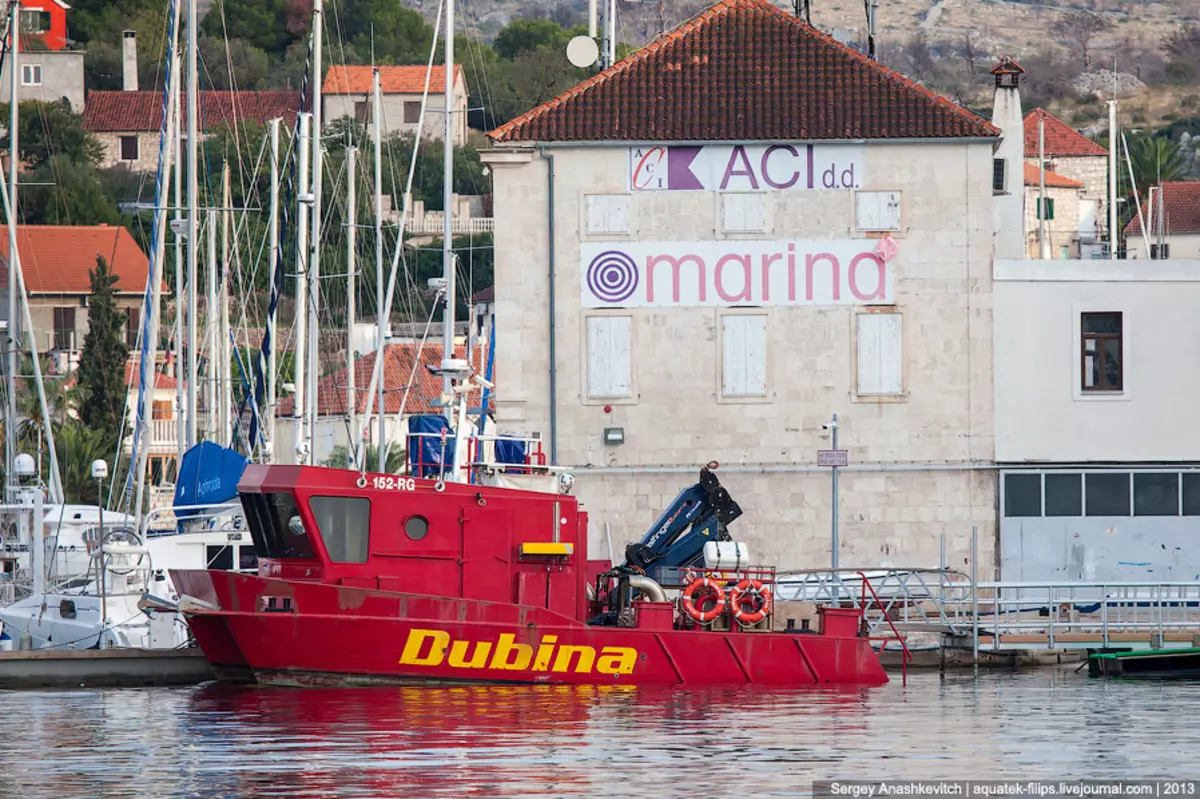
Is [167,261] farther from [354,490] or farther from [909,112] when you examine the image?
[354,490]

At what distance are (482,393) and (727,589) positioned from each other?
7.59 meters

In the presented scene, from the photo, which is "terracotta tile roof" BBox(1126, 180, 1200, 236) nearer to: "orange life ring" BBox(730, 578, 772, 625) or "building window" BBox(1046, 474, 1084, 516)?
"building window" BBox(1046, 474, 1084, 516)

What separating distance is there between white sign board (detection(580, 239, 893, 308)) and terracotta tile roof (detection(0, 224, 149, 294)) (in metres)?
54.3

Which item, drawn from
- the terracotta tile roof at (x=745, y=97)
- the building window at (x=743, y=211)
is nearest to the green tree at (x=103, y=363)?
the terracotta tile roof at (x=745, y=97)

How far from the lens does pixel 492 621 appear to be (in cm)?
2834

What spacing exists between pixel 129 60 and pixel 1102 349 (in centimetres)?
10631

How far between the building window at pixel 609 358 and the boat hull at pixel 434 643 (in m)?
12.3

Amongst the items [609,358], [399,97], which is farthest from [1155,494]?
[399,97]

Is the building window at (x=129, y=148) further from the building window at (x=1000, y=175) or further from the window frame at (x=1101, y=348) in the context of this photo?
the window frame at (x=1101, y=348)

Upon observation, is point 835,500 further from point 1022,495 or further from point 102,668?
point 102,668

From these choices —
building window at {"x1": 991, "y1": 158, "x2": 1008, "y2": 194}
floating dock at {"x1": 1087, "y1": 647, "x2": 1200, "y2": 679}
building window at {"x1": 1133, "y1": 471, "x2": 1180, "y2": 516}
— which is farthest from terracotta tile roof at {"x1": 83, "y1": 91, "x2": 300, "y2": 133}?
floating dock at {"x1": 1087, "y1": 647, "x2": 1200, "y2": 679}

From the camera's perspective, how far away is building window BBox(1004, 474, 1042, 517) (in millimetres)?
41312

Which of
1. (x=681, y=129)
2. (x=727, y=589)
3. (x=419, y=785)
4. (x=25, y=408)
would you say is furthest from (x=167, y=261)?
(x=419, y=785)

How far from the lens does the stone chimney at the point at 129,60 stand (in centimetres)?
13825
